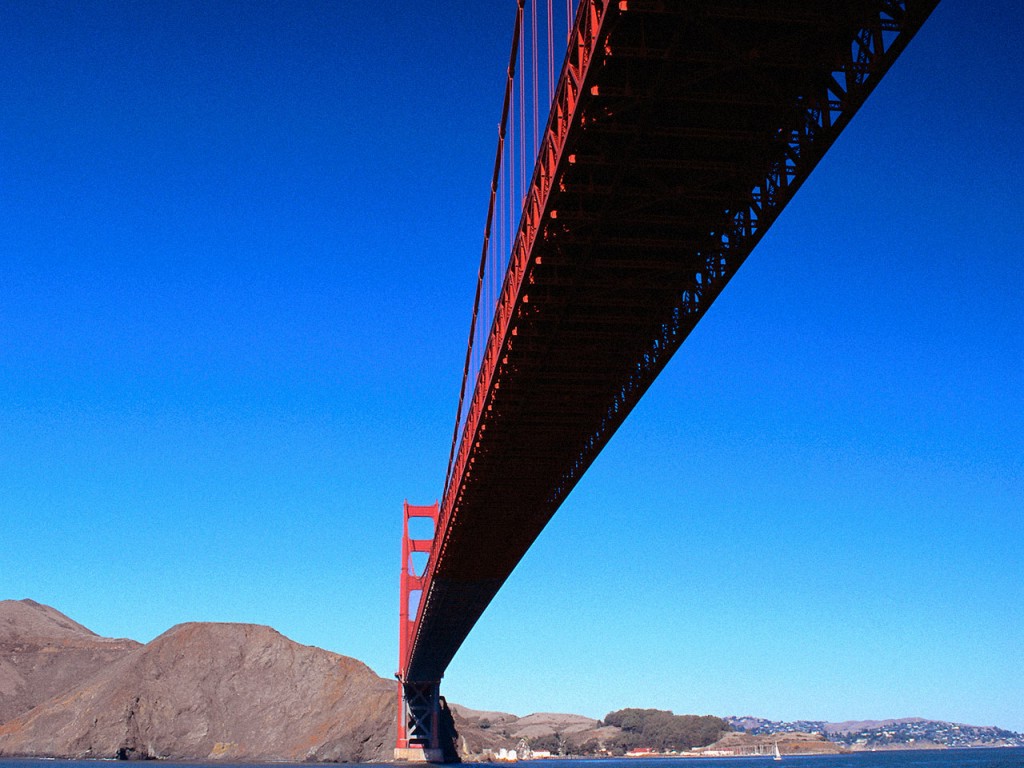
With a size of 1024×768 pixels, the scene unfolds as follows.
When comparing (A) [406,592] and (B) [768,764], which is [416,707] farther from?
(B) [768,764]

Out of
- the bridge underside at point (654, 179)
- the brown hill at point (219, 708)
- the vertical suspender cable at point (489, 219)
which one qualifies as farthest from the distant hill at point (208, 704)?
the bridge underside at point (654, 179)

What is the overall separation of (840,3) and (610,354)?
30.7ft

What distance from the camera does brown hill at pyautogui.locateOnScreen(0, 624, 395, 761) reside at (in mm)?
81062

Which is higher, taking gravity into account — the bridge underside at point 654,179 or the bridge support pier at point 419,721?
the bridge underside at point 654,179

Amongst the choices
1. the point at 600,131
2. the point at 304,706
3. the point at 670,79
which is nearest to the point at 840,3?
the point at 670,79

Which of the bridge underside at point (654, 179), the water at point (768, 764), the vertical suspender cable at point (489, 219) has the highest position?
the vertical suspender cable at point (489, 219)

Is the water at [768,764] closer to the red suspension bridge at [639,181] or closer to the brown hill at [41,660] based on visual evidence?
the brown hill at [41,660]

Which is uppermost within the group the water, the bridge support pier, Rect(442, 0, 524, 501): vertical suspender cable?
Rect(442, 0, 524, 501): vertical suspender cable

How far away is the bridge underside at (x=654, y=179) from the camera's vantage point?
9.55 m

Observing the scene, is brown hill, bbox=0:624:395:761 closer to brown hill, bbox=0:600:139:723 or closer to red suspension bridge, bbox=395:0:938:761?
brown hill, bbox=0:600:139:723

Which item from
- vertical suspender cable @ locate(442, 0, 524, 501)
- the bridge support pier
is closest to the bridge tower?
the bridge support pier

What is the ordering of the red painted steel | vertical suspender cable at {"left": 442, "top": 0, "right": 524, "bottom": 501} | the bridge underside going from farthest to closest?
the red painted steel → vertical suspender cable at {"left": 442, "top": 0, "right": 524, "bottom": 501} → the bridge underside

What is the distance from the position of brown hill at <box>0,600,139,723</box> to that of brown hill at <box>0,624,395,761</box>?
8.44m

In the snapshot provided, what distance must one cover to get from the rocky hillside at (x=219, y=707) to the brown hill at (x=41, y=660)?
216 centimetres
